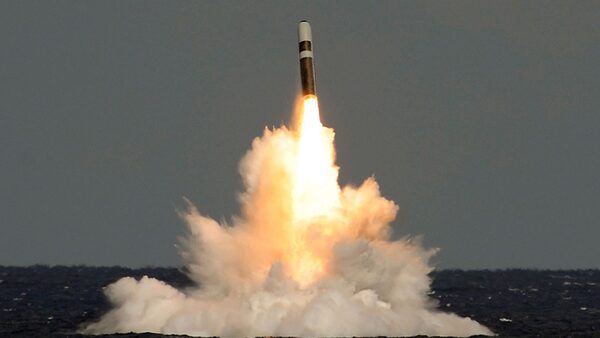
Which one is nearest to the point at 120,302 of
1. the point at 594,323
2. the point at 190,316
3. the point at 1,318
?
the point at 190,316

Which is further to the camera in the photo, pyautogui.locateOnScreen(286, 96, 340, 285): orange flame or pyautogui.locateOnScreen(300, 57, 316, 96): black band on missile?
pyautogui.locateOnScreen(300, 57, 316, 96): black band on missile

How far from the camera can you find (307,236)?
61500mm

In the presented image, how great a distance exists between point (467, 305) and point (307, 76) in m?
31.0

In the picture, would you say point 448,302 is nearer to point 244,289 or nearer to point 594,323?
point 594,323

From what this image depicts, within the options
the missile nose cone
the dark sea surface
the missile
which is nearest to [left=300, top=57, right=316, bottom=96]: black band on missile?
the missile

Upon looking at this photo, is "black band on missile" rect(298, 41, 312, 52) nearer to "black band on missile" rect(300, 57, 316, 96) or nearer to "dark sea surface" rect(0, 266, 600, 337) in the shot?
"black band on missile" rect(300, 57, 316, 96)

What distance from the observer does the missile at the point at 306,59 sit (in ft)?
204

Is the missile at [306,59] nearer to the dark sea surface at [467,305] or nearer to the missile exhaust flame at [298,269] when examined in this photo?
the missile exhaust flame at [298,269]

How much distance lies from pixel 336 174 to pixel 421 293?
6.91 metres

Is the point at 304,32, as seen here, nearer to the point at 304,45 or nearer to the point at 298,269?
the point at 304,45

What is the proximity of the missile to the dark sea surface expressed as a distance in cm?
1347

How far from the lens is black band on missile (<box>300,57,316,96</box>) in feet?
204

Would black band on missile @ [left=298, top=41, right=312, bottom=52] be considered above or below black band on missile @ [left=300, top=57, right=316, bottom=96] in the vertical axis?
above

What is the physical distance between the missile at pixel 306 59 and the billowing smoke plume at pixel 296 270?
2.15 meters
